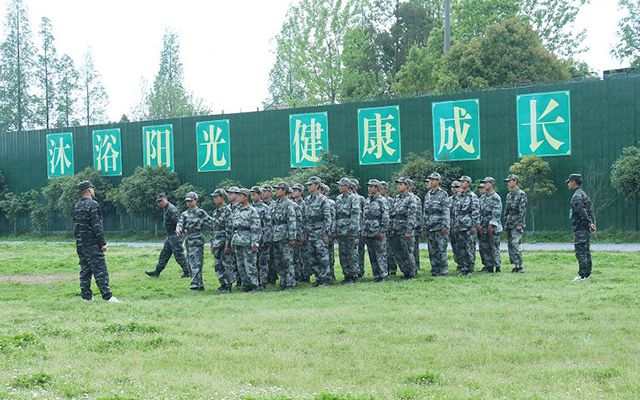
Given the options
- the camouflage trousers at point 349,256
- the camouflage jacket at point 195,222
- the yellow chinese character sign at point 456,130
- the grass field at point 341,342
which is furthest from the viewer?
the yellow chinese character sign at point 456,130

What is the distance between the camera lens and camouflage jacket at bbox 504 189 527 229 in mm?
14312

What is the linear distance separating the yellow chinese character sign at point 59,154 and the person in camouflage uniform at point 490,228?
23.0m

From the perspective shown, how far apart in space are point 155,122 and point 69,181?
4.04 m

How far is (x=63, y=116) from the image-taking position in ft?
180

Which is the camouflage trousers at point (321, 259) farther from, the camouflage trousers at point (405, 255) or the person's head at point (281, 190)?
the camouflage trousers at point (405, 255)

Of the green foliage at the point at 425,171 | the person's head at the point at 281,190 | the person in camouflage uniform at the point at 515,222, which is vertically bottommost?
the person in camouflage uniform at the point at 515,222

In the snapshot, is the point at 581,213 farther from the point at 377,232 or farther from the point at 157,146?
the point at 157,146

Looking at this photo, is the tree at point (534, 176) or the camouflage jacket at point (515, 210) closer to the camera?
the camouflage jacket at point (515, 210)

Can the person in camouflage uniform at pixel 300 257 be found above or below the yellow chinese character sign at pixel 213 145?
below

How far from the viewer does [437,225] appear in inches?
558

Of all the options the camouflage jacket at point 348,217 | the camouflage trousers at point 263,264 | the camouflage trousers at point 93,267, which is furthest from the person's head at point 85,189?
the camouflage jacket at point 348,217

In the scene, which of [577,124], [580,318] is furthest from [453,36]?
[580,318]

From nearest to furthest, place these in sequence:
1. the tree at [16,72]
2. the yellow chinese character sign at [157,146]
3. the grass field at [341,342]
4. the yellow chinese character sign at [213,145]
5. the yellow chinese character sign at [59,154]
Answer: the grass field at [341,342], the yellow chinese character sign at [213,145], the yellow chinese character sign at [157,146], the yellow chinese character sign at [59,154], the tree at [16,72]

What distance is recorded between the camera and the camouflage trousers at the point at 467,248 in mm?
14336
